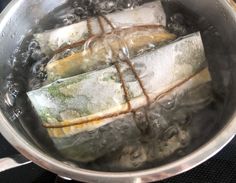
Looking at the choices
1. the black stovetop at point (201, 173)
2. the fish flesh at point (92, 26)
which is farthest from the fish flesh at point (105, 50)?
the black stovetop at point (201, 173)

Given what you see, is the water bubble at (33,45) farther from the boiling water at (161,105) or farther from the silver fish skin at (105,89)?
the silver fish skin at (105,89)

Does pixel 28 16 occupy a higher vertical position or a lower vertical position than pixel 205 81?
higher

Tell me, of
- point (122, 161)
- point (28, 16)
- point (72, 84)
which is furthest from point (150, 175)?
point (28, 16)

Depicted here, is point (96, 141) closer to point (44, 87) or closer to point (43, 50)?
Answer: point (44, 87)

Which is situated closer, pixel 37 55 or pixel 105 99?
pixel 105 99

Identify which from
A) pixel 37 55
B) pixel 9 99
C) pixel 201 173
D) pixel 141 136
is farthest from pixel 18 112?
pixel 201 173

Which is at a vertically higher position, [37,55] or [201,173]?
[37,55]

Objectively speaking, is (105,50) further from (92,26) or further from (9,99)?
Answer: (9,99)
